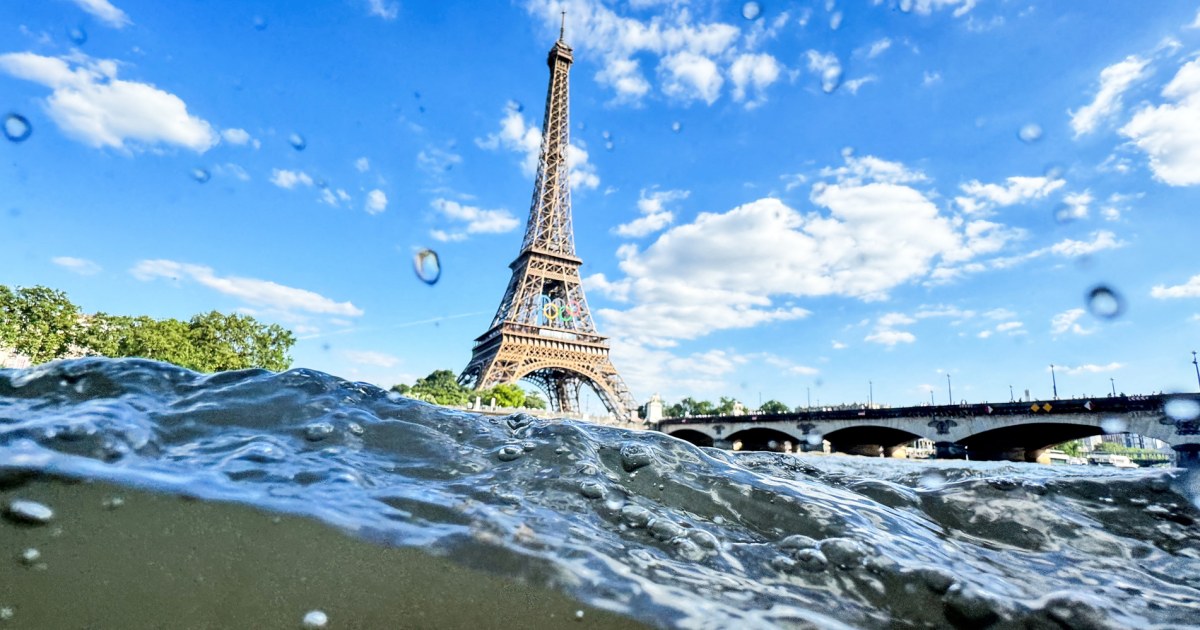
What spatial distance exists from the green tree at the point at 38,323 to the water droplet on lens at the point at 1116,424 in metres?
61.4

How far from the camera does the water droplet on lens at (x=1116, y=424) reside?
2894 cm

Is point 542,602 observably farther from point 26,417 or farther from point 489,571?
point 26,417

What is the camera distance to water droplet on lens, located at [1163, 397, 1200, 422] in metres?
26.4

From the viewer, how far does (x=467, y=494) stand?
274cm

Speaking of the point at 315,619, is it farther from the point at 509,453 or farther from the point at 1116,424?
the point at 1116,424

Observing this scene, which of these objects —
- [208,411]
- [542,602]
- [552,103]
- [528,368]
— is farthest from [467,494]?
[552,103]

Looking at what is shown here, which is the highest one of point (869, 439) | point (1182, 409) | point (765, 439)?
point (1182, 409)

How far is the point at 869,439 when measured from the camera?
48.4m

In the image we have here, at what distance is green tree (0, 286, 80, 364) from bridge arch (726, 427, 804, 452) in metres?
50.5

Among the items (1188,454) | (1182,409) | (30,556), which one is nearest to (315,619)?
(30,556)

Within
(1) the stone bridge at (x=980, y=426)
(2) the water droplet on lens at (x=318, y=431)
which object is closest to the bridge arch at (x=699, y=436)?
(1) the stone bridge at (x=980, y=426)

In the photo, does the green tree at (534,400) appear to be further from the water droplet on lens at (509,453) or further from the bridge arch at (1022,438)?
the water droplet on lens at (509,453)

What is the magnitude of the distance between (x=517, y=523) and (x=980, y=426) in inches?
1638

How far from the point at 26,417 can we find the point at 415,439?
6.92 ft
